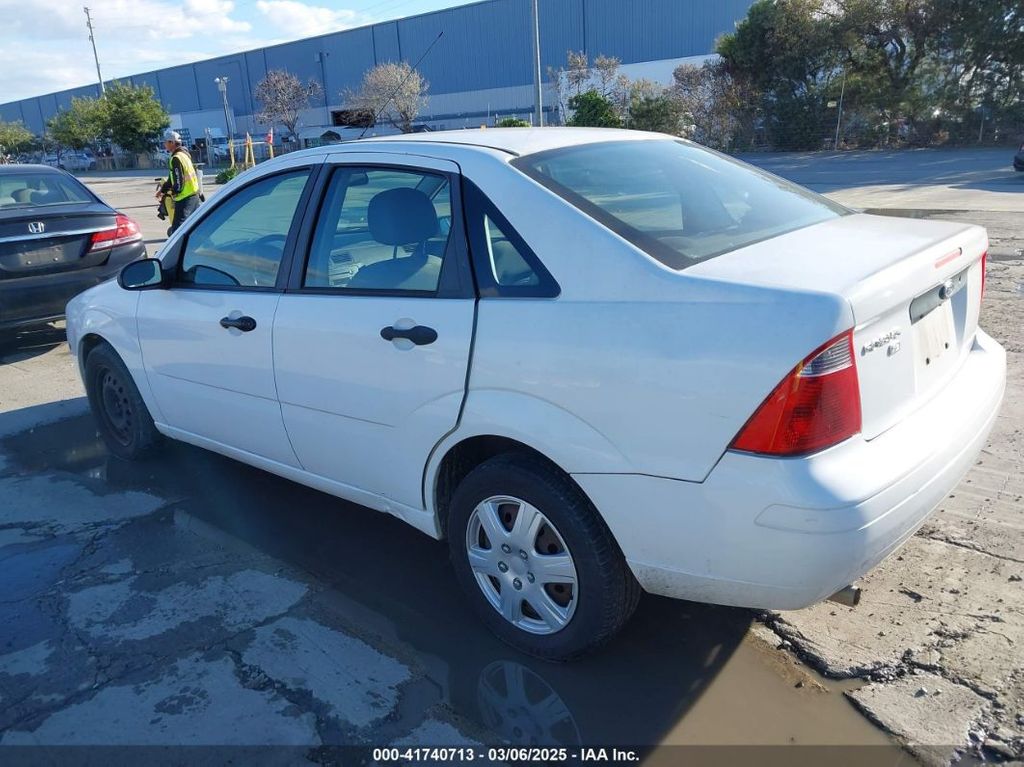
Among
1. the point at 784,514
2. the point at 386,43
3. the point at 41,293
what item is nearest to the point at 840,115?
the point at 41,293

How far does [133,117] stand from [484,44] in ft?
80.9

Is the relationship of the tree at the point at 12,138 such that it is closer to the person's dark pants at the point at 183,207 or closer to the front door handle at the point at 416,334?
the person's dark pants at the point at 183,207

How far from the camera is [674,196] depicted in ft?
10.3

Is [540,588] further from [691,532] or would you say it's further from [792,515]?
[792,515]

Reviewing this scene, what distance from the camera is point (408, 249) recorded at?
3.14m

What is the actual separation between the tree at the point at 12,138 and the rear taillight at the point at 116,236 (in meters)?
62.0

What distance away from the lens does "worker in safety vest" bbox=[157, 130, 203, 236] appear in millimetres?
10852

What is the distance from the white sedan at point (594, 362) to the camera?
2213 mm

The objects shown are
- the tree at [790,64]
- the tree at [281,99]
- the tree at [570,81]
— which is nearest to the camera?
the tree at [790,64]

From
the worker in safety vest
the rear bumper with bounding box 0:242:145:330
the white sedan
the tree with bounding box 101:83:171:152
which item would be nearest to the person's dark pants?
the worker in safety vest

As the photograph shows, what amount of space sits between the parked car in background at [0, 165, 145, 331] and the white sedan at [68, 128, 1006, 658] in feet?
13.9

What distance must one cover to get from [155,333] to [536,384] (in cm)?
254

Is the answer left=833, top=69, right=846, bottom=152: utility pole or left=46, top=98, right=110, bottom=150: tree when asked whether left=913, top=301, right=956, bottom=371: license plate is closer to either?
left=833, top=69, right=846, bottom=152: utility pole

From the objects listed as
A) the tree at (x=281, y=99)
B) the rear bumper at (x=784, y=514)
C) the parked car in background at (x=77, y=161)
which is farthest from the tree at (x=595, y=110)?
the parked car in background at (x=77, y=161)
